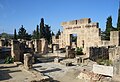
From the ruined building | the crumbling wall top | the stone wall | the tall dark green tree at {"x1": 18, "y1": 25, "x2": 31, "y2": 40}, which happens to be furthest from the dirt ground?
the tall dark green tree at {"x1": 18, "y1": 25, "x2": 31, "y2": 40}

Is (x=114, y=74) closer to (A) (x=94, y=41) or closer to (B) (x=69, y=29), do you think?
(A) (x=94, y=41)

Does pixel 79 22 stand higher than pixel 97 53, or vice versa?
pixel 79 22

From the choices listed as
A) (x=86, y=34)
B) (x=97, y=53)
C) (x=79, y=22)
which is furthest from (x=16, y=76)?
(x=79, y=22)

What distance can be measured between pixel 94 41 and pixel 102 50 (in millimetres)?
4193

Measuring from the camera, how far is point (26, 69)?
1235 centimetres

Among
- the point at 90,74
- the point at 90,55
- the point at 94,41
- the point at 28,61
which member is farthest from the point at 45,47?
the point at 90,74

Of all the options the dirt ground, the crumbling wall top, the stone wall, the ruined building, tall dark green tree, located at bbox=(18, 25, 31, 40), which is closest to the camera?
the dirt ground

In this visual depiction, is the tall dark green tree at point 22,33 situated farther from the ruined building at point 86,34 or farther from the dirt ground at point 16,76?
the dirt ground at point 16,76


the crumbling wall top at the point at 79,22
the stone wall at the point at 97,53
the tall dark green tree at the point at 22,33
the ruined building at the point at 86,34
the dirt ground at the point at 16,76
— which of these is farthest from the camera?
the tall dark green tree at the point at 22,33

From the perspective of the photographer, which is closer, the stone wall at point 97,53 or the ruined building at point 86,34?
the stone wall at point 97,53

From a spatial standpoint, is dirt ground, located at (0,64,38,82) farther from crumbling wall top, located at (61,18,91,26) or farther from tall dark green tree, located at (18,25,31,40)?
tall dark green tree, located at (18,25,31,40)

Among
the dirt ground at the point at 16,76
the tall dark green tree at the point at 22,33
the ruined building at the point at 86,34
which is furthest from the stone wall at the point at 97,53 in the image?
the tall dark green tree at the point at 22,33

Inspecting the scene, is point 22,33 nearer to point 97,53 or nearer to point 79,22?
point 79,22

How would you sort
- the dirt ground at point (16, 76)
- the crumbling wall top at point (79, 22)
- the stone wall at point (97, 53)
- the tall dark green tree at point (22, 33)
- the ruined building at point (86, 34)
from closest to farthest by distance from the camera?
the dirt ground at point (16, 76)
the stone wall at point (97, 53)
the ruined building at point (86, 34)
the crumbling wall top at point (79, 22)
the tall dark green tree at point (22, 33)
